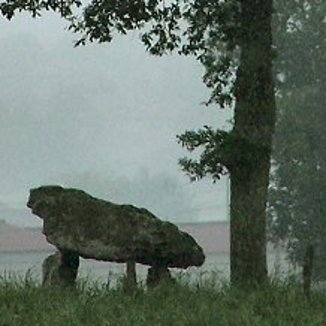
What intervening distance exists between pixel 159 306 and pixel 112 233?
9.61ft

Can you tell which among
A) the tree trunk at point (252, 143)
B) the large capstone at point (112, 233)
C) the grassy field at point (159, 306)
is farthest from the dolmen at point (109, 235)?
the grassy field at point (159, 306)

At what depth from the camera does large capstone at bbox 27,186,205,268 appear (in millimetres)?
14742

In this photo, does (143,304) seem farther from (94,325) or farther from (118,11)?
(118,11)

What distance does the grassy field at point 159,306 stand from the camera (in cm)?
1077

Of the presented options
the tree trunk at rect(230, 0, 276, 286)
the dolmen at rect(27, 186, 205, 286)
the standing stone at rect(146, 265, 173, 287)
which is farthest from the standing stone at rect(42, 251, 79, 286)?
the tree trunk at rect(230, 0, 276, 286)

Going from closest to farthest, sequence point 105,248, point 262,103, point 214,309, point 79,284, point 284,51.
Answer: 1. point 214,309
2. point 79,284
3. point 105,248
4. point 262,103
5. point 284,51

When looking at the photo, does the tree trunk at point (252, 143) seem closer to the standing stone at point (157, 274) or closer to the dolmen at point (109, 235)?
the dolmen at point (109, 235)

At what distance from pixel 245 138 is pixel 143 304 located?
4413 millimetres

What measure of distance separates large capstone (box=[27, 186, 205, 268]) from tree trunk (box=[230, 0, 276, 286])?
0.83m

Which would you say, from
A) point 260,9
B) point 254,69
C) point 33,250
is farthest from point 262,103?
point 33,250

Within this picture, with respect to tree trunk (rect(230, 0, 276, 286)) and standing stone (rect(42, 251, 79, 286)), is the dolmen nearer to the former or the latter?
standing stone (rect(42, 251, 79, 286))

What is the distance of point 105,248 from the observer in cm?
1473

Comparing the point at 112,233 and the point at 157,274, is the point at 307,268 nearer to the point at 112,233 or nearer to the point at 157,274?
the point at 157,274

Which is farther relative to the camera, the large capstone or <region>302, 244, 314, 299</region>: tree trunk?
the large capstone
